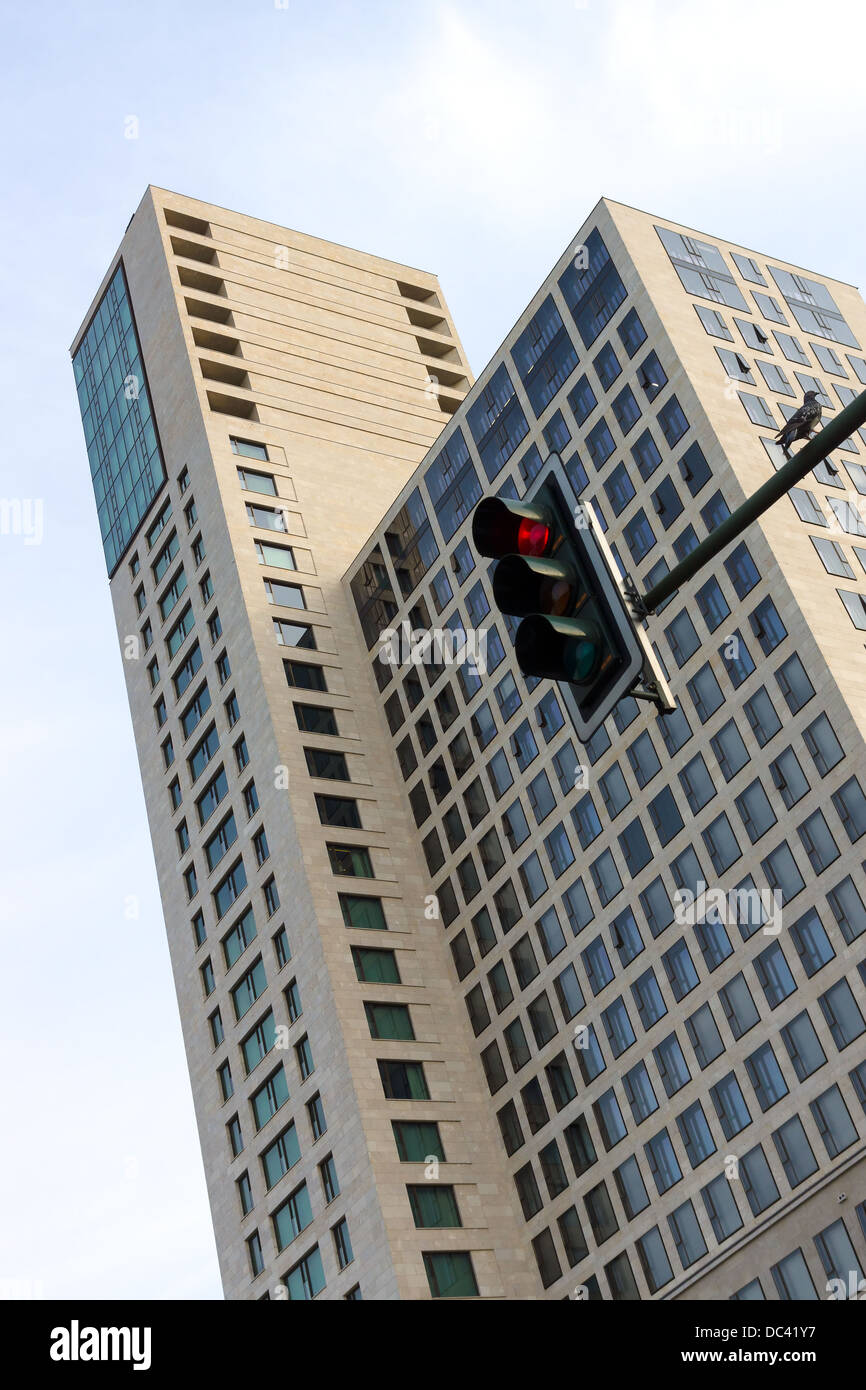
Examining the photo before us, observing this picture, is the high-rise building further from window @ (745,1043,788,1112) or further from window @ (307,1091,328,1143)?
window @ (307,1091,328,1143)

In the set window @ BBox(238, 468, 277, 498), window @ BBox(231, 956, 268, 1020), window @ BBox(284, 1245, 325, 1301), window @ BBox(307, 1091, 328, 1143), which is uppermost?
window @ BBox(238, 468, 277, 498)

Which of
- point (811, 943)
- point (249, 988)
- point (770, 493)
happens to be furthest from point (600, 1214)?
point (770, 493)

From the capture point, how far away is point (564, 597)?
9.72 m

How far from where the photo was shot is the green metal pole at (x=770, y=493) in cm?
852

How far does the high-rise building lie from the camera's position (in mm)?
54188

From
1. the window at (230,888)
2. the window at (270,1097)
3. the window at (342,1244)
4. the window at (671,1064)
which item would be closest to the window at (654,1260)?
the window at (671,1064)

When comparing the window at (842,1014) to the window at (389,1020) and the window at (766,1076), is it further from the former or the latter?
the window at (389,1020)

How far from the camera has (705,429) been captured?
6128cm

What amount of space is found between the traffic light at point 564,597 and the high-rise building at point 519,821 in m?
43.9

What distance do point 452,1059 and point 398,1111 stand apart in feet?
14.2

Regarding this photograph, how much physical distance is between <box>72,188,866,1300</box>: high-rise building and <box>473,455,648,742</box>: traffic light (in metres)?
43.9

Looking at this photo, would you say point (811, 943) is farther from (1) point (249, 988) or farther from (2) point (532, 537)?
(2) point (532, 537)

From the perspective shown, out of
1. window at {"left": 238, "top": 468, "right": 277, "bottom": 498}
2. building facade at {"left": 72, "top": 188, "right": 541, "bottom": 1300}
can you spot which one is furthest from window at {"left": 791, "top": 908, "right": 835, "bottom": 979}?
window at {"left": 238, "top": 468, "right": 277, "bottom": 498}
